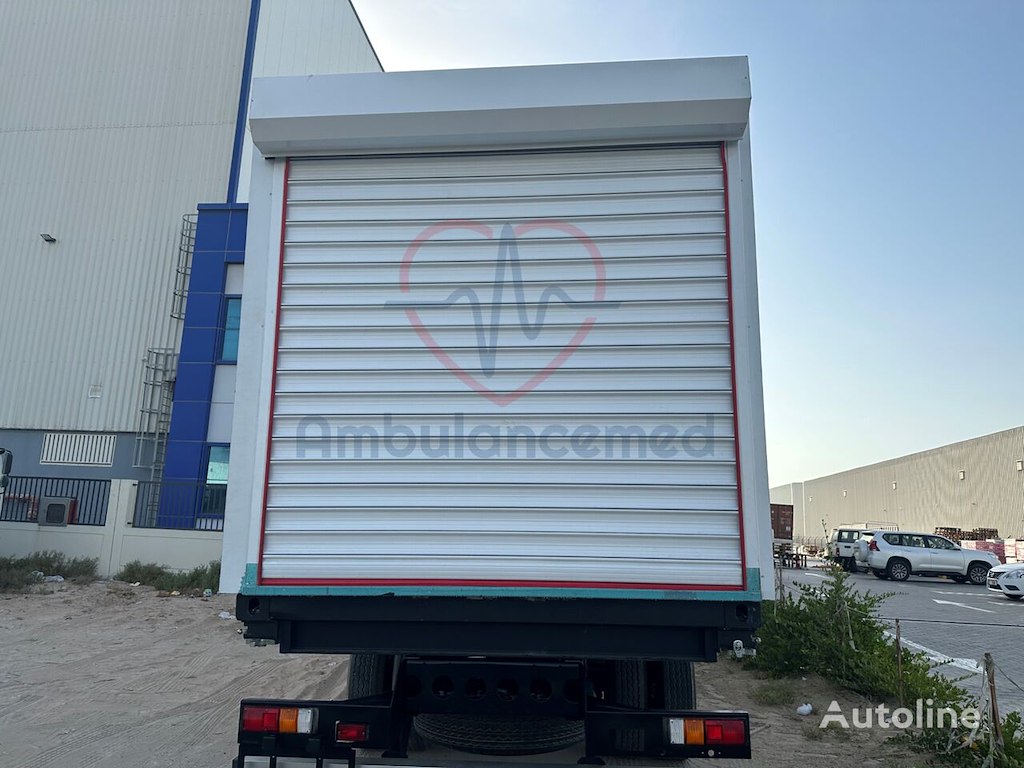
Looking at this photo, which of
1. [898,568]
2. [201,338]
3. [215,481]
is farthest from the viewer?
[898,568]

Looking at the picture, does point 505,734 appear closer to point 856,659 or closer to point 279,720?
point 279,720

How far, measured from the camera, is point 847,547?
2411 cm

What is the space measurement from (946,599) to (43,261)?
87.6 ft

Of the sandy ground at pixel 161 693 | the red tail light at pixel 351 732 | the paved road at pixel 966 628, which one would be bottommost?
the sandy ground at pixel 161 693

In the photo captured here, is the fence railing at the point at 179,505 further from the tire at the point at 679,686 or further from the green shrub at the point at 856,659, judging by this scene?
the tire at the point at 679,686

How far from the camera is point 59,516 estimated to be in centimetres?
1623

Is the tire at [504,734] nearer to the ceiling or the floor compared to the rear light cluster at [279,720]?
nearer to the floor

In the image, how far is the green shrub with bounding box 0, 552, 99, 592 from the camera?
14.3 m

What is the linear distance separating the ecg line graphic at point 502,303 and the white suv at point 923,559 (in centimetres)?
2204

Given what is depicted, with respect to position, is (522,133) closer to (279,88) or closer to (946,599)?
(279,88)

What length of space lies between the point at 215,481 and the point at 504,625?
55.2 feet

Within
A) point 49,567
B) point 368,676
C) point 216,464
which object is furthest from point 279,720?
point 216,464

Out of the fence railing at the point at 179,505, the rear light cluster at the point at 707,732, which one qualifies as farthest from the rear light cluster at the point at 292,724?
the fence railing at the point at 179,505

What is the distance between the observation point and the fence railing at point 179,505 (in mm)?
16406
